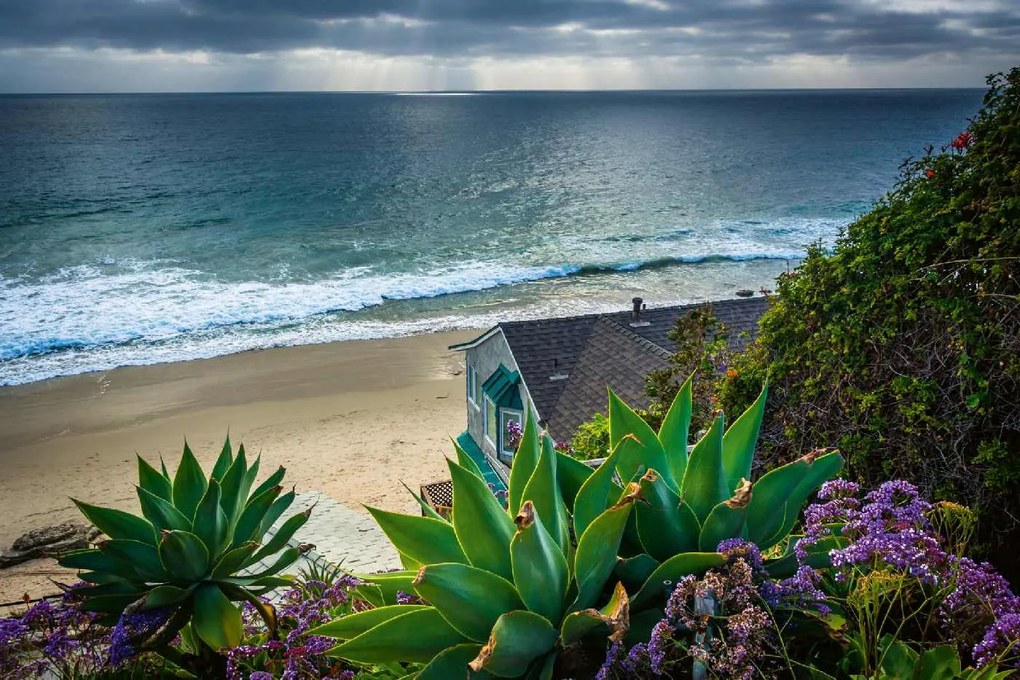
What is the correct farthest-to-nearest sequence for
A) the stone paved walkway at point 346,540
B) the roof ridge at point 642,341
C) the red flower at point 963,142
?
the roof ridge at point 642,341
the stone paved walkway at point 346,540
the red flower at point 963,142

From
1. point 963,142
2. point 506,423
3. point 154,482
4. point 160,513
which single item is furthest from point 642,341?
point 160,513

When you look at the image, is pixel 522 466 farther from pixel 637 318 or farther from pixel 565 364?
pixel 637 318

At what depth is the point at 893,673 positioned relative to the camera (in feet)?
8.35

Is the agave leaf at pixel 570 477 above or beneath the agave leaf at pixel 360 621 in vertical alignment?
above

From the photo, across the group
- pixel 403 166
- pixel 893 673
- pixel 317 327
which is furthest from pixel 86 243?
pixel 893 673

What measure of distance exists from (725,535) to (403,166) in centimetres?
9724


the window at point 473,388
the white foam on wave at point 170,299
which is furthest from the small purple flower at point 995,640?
the white foam on wave at point 170,299

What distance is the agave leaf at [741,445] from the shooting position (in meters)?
2.93

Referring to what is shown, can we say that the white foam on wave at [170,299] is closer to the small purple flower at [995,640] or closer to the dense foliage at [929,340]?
the dense foliage at [929,340]

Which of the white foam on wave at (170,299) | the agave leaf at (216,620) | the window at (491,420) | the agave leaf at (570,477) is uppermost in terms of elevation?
the agave leaf at (570,477)

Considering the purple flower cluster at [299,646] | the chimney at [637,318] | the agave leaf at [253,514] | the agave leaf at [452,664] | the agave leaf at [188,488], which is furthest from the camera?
the chimney at [637,318]

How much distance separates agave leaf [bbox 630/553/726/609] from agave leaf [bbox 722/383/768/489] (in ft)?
1.62

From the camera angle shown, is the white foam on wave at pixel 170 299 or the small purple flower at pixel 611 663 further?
the white foam on wave at pixel 170 299

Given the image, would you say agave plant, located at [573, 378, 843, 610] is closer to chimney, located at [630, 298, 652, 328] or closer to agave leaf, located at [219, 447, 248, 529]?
agave leaf, located at [219, 447, 248, 529]
